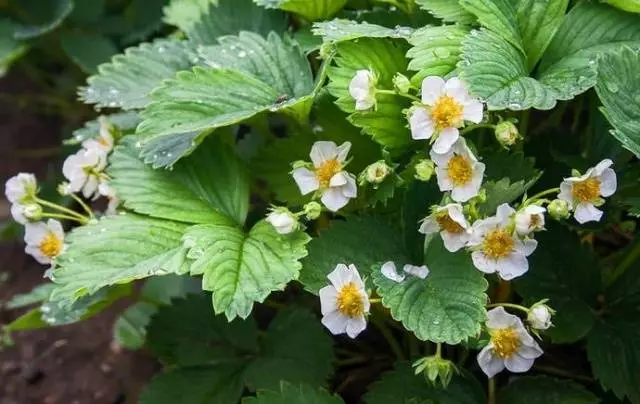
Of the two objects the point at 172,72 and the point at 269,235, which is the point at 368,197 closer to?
the point at 269,235

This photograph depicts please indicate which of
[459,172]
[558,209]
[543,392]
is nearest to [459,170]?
[459,172]

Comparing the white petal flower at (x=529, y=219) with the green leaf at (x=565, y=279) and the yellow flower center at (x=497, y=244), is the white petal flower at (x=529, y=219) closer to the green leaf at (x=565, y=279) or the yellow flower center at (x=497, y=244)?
the yellow flower center at (x=497, y=244)

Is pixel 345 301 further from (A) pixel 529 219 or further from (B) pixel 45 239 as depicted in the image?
(B) pixel 45 239

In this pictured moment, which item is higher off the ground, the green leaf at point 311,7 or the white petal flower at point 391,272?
the green leaf at point 311,7

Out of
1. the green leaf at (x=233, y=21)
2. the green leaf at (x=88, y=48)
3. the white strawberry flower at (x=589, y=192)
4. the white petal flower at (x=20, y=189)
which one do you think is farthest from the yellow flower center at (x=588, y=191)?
the green leaf at (x=88, y=48)

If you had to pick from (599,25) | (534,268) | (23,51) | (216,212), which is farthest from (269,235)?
(23,51)

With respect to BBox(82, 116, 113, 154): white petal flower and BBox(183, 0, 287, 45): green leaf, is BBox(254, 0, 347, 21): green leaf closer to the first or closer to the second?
BBox(183, 0, 287, 45): green leaf
